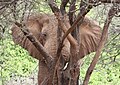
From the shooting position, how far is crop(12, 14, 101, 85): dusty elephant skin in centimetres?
375

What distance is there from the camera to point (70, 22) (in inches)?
118

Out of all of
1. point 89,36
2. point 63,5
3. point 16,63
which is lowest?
point 16,63

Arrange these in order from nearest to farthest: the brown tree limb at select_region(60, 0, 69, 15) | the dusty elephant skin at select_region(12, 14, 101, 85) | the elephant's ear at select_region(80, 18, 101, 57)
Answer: the brown tree limb at select_region(60, 0, 69, 15)
the dusty elephant skin at select_region(12, 14, 101, 85)
the elephant's ear at select_region(80, 18, 101, 57)

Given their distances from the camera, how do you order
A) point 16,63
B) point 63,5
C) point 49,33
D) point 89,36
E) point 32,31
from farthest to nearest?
point 16,63, point 89,36, point 32,31, point 49,33, point 63,5

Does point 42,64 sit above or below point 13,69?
above

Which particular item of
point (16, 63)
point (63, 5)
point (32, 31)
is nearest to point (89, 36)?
point (32, 31)

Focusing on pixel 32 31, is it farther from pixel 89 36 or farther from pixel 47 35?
pixel 89 36

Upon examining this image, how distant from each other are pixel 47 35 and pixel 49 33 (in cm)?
3

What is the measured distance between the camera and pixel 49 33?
384cm

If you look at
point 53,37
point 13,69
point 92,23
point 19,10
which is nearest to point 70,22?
point 19,10

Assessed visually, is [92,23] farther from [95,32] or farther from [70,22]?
[70,22]

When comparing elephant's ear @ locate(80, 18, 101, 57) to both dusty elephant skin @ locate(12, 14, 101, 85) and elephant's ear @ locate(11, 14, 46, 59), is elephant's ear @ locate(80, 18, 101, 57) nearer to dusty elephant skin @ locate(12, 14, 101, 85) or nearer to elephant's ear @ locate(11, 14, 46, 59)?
dusty elephant skin @ locate(12, 14, 101, 85)

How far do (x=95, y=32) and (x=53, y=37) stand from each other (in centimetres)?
55

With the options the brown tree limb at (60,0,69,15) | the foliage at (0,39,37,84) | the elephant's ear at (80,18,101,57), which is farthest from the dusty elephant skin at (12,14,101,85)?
the foliage at (0,39,37,84)
